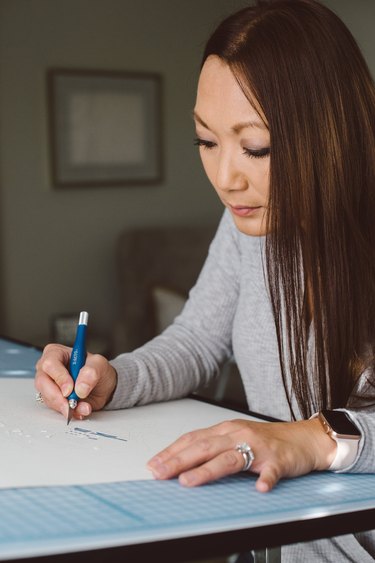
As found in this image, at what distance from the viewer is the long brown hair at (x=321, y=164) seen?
1.22 meters

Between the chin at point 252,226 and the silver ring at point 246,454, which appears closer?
the silver ring at point 246,454

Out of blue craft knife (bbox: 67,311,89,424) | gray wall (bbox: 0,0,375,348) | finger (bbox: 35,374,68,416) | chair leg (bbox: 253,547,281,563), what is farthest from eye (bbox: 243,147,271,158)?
gray wall (bbox: 0,0,375,348)

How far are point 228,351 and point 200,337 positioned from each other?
0.07 metres

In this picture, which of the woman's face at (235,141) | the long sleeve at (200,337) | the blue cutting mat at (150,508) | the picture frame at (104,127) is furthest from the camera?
the picture frame at (104,127)

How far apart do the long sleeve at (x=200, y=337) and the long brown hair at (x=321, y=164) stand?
0.24 meters

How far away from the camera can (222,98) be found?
124cm

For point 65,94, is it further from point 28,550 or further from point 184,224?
point 28,550

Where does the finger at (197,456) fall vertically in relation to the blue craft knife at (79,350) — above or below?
below

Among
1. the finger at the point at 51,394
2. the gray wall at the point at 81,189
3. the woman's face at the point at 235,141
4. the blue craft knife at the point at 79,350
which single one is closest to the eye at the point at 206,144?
the woman's face at the point at 235,141

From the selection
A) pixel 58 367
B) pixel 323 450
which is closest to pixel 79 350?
pixel 58 367

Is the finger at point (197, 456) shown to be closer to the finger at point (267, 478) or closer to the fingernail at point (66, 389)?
the finger at point (267, 478)

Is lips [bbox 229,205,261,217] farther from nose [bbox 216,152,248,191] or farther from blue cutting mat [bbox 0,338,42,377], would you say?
blue cutting mat [bbox 0,338,42,377]

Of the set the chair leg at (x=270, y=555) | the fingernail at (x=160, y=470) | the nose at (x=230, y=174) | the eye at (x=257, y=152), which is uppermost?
the eye at (x=257, y=152)

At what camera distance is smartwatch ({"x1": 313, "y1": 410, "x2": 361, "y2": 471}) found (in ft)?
3.41
